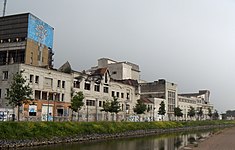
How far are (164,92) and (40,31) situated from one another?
72.1 m

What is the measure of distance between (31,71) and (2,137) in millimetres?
27433

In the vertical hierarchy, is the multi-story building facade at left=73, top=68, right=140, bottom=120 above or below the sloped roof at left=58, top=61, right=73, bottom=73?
below

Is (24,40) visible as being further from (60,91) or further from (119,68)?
(119,68)

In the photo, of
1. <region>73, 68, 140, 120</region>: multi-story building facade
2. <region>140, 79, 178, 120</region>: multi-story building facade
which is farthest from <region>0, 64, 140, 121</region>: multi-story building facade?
<region>140, 79, 178, 120</region>: multi-story building facade

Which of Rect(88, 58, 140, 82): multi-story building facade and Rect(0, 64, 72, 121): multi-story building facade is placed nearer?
Rect(0, 64, 72, 121): multi-story building facade

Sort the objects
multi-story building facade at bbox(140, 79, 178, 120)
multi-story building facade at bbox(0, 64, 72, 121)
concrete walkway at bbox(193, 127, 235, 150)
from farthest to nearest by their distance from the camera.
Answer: multi-story building facade at bbox(140, 79, 178, 120), multi-story building facade at bbox(0, 64, 72, 121), concrete walkway at bbox(193, 127, 235, 150)

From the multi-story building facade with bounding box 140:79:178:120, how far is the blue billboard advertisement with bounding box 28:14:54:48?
2502 inches

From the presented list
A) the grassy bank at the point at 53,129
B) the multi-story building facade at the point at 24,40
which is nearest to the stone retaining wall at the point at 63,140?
the grassy bank at the point at 53,129

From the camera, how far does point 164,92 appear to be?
5659 inches

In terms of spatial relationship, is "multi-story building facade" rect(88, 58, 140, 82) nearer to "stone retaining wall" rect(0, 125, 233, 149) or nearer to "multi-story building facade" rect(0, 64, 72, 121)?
"stone retaining wall" rect(0, 125, 233, 149)

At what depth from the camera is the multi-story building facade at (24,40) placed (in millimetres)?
89250

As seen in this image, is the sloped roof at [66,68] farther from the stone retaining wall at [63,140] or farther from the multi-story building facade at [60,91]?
the stone retaining wall at [63,140]

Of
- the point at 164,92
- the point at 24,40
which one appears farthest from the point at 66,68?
the point at 164,92

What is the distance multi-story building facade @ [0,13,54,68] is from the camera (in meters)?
89.2
